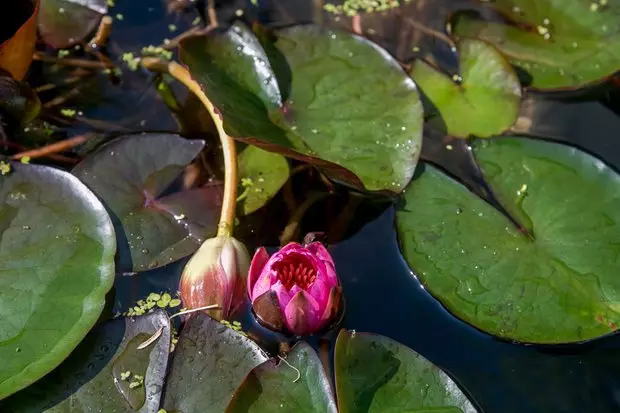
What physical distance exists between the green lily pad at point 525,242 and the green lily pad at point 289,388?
1.13 ft

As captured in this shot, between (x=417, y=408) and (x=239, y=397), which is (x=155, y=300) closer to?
(x=239, y=397)

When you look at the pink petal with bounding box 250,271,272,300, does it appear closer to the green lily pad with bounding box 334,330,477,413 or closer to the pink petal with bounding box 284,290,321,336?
the pink petal with bounding box 284,290,321,336

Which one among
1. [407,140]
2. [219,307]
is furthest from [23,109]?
[407,140]

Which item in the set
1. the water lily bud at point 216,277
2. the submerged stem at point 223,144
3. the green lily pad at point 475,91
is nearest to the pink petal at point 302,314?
the water lily bud at point 216,277

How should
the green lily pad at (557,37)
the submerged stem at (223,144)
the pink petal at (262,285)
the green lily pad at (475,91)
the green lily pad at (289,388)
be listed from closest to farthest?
1. the green lily pad at (289,388)
2. the pink petal at (262,285)
3. the submerged stem at (223,144)
4. the green lily pad at (475,91)
5. the green lily pad at (557,37)

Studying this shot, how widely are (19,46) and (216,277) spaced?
80 cm

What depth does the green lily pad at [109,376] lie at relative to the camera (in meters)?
1.26

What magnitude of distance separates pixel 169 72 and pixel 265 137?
0.40m

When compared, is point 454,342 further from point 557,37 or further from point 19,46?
point 19,46

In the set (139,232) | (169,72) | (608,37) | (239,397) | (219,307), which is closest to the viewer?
(239,397)

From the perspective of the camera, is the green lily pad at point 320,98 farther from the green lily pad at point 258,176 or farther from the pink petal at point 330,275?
the pink petal at point 330,275

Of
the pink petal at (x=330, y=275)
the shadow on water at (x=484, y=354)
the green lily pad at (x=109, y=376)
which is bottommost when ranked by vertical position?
the shadow on water at (x=484, y=354)

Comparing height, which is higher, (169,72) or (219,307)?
(169,72)

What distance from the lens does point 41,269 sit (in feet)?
4.51
